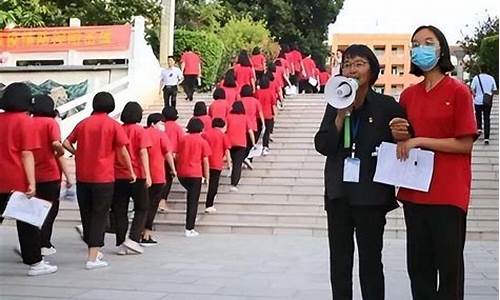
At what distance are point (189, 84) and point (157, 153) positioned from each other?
413 inches

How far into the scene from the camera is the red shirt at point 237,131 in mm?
11820

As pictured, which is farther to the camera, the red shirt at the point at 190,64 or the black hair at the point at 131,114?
the red shirt at the point at 190,64

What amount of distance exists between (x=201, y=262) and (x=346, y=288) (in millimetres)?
3753

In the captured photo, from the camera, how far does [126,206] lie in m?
8.22

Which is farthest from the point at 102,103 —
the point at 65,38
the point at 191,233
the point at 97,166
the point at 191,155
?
the point at 65,38

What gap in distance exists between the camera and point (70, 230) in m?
10.6

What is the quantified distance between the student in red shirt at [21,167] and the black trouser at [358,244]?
11.5ft

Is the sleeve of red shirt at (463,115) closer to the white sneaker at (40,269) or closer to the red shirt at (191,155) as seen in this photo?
the white sneaker at (40,269)

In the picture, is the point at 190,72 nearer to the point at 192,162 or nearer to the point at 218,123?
the point at 218,123

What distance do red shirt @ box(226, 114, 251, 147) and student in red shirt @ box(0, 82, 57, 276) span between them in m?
5.13

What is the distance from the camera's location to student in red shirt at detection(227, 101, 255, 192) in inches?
466

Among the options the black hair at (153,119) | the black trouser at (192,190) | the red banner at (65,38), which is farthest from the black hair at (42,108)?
the red banner at (65,38)

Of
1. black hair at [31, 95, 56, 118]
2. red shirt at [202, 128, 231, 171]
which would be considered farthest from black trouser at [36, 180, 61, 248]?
red shirt at [202, 128, 231, 171]

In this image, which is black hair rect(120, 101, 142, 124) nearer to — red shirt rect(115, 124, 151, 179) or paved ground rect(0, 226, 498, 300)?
red shirt rect(115, 124, 151, 179)
